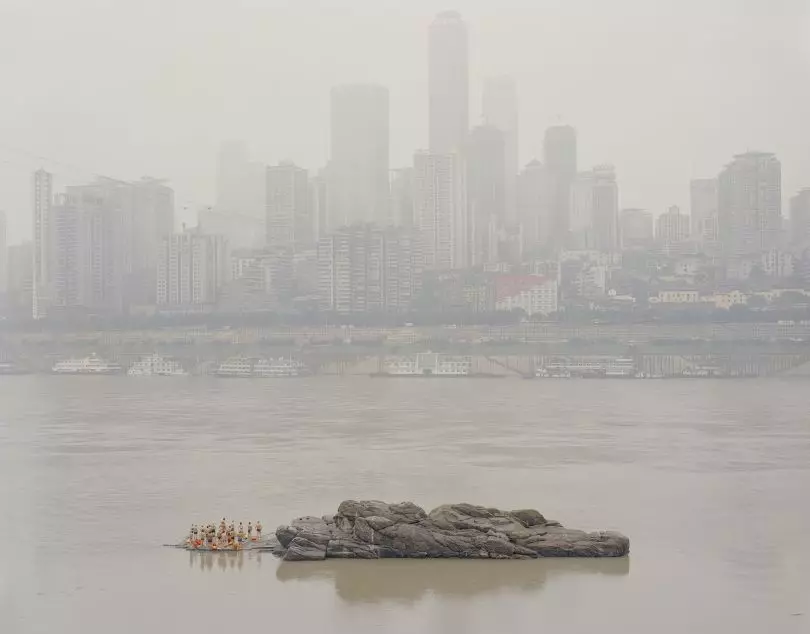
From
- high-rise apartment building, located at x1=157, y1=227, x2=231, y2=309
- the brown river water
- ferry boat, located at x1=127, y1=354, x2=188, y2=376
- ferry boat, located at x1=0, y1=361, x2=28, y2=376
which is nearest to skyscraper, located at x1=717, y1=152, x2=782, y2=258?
the brown river water

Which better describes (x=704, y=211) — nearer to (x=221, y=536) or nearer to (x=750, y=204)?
(x=750, y=204)

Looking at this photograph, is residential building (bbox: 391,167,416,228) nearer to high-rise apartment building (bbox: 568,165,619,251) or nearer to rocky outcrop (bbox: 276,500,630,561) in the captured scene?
high-rise apartment building (bbox: 568,165,619,251)

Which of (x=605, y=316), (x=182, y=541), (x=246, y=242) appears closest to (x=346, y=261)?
(x=246, y=242)

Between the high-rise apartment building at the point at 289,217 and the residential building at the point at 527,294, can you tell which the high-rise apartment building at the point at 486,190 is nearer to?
the residential building at the point at 527,294

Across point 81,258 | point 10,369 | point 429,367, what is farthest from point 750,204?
point 10,369

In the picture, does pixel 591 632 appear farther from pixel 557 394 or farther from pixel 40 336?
pixel 40 336

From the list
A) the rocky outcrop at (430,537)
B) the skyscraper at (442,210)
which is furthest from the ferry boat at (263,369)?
the rocky outcrop at (430,537)

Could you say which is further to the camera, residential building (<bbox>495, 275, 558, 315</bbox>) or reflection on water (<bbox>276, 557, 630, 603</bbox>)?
residential building (<bbox>495, 275, 558, 315</bbox>)
